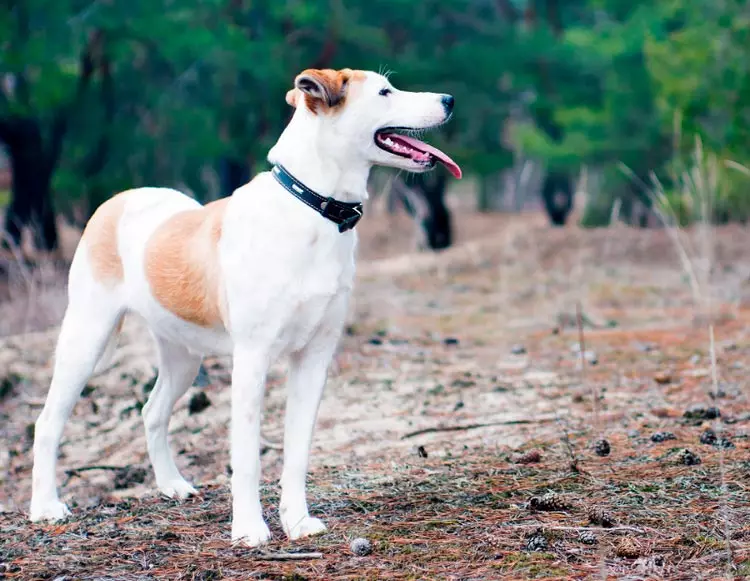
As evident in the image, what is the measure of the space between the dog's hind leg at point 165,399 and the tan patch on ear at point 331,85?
1494 millimetres

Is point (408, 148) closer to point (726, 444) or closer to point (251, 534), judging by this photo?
point (251, 534)

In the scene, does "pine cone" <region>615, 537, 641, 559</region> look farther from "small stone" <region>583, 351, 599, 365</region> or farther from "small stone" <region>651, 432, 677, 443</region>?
"small stone" <region>583, 351, 599, 365</region>

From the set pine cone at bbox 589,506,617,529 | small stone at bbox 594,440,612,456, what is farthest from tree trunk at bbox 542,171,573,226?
pine cone at bbox 589,506,617,529

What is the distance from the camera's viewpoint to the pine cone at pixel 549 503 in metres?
3.93

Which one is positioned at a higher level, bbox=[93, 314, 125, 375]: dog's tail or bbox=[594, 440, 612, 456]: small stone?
bbox=[93, 314, 125, 375]: dog's tail

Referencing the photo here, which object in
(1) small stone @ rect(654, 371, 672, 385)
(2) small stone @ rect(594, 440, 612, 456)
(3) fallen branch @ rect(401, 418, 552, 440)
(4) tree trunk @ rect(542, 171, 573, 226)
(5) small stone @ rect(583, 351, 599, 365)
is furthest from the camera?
(4) tree trunk @ rect(542, 171, 573, 226)

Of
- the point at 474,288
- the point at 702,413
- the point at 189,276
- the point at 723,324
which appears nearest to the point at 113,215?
the point at 189,276

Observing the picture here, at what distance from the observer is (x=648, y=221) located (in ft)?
67.9

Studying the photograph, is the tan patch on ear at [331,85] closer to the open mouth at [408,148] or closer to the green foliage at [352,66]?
the open mouth at [408,148]

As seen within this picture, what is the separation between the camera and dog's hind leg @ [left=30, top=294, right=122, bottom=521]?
457 cm

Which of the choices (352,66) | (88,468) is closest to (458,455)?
(88,468)

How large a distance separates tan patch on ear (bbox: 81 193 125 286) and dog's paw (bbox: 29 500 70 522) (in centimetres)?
97

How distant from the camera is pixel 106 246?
457 cm

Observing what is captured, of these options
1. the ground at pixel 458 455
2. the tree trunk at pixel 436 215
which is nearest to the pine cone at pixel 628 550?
the ground at pixel 458 455
